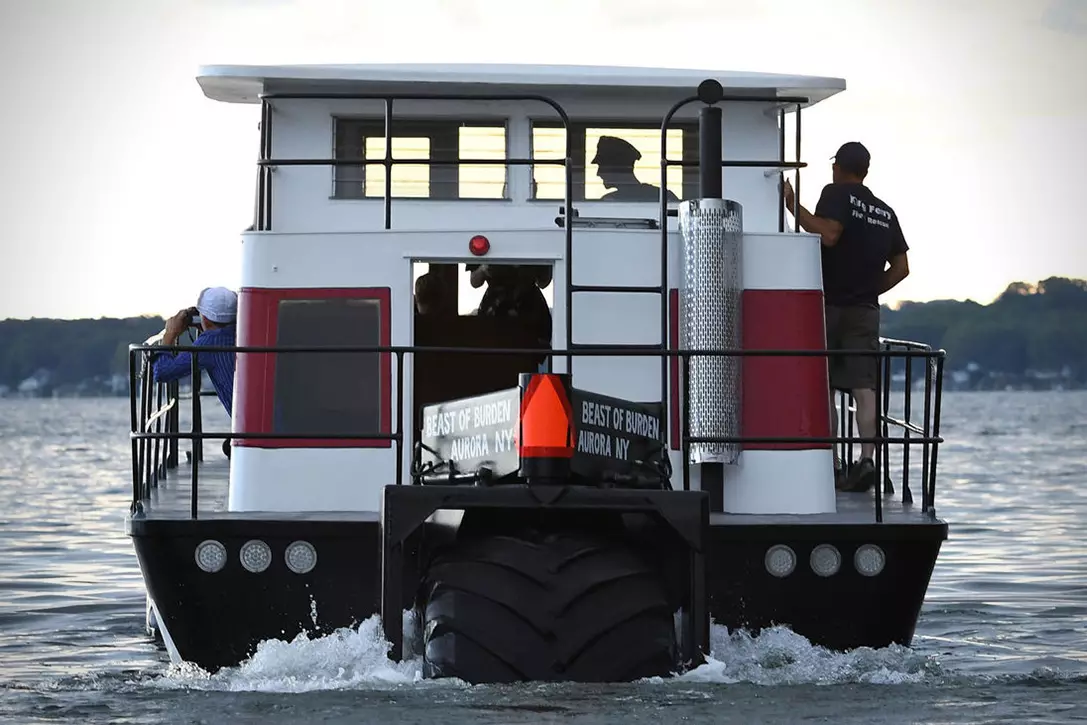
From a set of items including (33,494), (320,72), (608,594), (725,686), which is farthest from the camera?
(33,494)

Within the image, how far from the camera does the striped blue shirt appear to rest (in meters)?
11.9

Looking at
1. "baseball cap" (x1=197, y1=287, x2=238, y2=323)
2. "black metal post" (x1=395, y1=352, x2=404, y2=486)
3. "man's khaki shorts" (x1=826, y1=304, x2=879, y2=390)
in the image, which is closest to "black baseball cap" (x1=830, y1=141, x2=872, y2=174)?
"man's khaki shorts" (x1=826, y1=304, x2=879, y2=390)

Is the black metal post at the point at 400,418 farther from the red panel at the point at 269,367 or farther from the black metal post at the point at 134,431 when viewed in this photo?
the black metal post at the point at 134,431

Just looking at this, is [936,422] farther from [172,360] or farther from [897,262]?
[172,360]

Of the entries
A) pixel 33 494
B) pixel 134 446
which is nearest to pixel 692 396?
pixel 134 446

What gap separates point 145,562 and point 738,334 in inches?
132

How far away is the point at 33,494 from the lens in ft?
96.3

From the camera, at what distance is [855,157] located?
11547 millimetres

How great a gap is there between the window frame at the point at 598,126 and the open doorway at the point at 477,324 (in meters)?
0.59

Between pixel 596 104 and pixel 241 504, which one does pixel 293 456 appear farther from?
pixel 596 104

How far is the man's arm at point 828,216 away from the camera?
37.2ft

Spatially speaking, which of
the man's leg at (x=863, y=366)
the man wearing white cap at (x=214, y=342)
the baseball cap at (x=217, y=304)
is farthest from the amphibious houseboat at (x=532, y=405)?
the baseball cap at (x=217, y=304)

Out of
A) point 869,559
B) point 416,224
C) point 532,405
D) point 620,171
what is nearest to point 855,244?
point 620,171

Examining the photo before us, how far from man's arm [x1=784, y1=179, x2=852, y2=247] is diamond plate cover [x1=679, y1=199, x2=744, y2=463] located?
1159 millimetres
